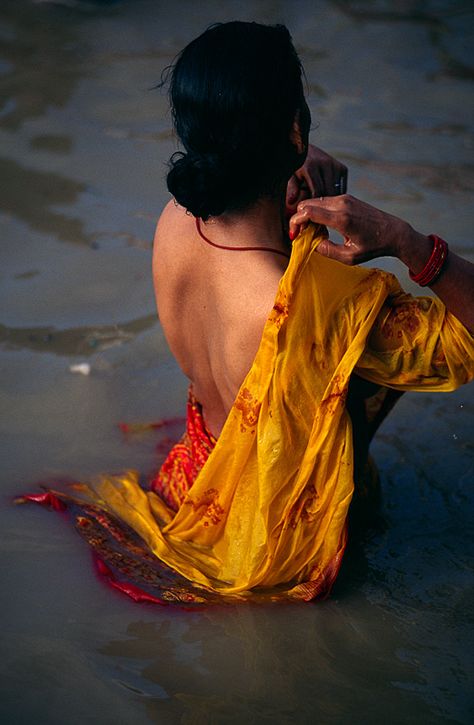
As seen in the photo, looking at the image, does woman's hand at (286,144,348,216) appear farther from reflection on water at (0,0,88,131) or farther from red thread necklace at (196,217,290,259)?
reflection on water at (0,0,88,131)

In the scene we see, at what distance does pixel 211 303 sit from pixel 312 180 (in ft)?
1.26

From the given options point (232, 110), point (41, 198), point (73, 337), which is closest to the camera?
point (232, 110)

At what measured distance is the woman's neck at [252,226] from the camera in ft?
6.95

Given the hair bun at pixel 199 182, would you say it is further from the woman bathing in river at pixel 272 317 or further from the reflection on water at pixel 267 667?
the reflection on water at pixel 267 667

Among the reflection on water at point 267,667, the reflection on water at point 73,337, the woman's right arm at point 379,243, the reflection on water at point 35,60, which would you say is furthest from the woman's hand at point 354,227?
the reflection on water at point 35,60

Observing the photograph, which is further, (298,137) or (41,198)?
(41,198)

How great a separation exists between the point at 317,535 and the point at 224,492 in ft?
0.85

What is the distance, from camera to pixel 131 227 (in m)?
4.52

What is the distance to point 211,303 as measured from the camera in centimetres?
226

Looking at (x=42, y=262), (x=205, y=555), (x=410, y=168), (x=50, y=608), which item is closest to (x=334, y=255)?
(x=205, y=555)

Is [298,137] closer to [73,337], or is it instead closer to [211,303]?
[211,303]

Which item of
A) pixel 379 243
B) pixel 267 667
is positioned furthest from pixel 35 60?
pixel 267 667

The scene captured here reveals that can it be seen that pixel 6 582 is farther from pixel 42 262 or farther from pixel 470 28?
pixel 470 28

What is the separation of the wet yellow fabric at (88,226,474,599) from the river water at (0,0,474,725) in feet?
0.54
